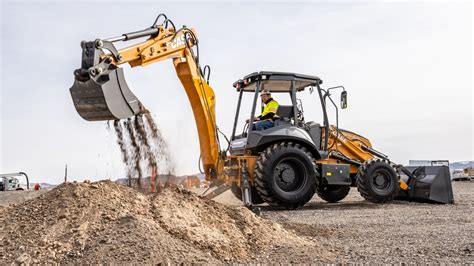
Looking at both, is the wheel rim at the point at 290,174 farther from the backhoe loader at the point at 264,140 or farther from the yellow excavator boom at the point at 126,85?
the yellow excavator boom at the point at 126,85

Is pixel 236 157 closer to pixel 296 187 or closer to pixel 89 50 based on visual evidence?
pixel 296 187

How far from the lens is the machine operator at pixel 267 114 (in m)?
9.10

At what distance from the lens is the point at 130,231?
440cm

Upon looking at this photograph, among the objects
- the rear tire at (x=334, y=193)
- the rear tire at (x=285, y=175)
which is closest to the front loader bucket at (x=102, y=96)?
the rear tire at (x=285, y=175)

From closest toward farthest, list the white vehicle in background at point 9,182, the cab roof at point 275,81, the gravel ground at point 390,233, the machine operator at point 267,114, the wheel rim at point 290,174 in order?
the gravel ground at point 390,233 < the wheel rim at point 290,174 < the machine operator at point 267,114 < the cab roof at point 275,81 < the white vehicle in background at point 9,182

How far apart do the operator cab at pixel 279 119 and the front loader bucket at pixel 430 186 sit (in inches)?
99.3

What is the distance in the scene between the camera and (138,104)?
673 cm

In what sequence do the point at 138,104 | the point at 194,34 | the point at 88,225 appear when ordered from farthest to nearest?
the point at 194,34
the point at 138,104
the point at 88,225

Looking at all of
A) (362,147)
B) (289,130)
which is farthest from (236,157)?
(362,147)

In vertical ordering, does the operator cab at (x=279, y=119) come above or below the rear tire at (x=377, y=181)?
above

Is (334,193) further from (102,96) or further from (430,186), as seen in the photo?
(102,96)

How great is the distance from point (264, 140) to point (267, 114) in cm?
58

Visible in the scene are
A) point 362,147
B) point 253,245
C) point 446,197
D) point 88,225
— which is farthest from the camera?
point 362,147

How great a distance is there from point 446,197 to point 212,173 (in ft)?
16.2
